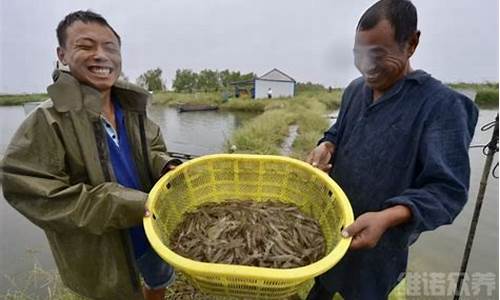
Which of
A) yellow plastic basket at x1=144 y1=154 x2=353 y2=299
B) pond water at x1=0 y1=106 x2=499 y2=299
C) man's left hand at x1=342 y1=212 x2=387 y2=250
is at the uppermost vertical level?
man's left hand at x1=342 y1=212 x2=387 y2=250

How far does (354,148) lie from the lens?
6.63ft

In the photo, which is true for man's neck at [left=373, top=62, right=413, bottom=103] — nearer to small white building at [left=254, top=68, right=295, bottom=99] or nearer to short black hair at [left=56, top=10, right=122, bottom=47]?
short black hair at [left=56, top=10, right=122, bottom=47]

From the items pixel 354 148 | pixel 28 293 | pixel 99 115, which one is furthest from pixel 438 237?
pixel 28 293

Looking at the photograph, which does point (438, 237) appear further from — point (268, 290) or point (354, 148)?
point (268, 290)

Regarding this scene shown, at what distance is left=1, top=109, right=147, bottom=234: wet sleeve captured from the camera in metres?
1.52

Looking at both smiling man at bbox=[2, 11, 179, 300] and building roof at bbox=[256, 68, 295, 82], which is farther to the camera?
building roof at bbox=[256, 68, 295, 82]

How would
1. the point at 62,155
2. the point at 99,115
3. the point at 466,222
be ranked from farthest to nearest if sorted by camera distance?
the point at 466,222, the point at 99,115, the point at 62,155

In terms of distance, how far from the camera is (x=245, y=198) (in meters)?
2.50

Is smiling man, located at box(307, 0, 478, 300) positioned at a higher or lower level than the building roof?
higher

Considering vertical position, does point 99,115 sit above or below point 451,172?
above

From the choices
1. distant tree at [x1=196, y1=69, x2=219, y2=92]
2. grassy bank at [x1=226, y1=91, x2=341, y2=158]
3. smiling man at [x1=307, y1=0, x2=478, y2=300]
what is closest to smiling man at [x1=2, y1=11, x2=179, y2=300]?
smiling man at [x1=307, y1=0, x2=478, y2=300]

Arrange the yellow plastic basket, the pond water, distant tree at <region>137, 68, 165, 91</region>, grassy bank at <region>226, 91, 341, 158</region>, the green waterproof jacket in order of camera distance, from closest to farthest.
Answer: the yellow plastic basket → the green waterproof jacket → the pond water → grassy bank at <region>226, 91, 341, 158</region> → distant tree at <region>137, 68, 165, 91</region>

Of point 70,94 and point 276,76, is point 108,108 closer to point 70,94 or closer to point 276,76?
point 70,94

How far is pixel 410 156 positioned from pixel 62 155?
1.96 m
